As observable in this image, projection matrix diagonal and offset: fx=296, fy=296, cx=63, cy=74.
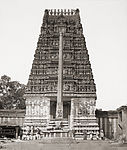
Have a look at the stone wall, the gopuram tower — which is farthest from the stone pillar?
the stone wall

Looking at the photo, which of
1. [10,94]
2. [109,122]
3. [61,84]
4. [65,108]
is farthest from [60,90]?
[10,94]

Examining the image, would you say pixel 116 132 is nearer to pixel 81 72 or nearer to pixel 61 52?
pixel 81 72

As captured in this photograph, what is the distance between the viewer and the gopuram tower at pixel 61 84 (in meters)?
54.6

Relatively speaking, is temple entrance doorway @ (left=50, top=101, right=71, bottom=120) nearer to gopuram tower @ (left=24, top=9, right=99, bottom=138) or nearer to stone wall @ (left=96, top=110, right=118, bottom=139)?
gopuram tower @ (left=24, top=9, right=99, bottom=138)

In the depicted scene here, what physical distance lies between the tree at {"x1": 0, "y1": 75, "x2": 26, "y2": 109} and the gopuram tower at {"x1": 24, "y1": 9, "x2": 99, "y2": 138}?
19040 millimetres

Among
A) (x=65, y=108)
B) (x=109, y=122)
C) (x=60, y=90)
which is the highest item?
(x=60, y=90)

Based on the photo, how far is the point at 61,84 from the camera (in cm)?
5397

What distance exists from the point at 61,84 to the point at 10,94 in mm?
26516

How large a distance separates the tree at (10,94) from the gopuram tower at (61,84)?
62.5ft

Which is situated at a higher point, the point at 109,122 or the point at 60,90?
the point at 60,90

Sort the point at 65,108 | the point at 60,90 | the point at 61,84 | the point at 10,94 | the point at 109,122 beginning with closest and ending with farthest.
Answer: the point at 60,90
the point at 61,84
the point at 109,122
the point at 65,108
the point at 10,94

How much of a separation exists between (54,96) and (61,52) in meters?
8.85

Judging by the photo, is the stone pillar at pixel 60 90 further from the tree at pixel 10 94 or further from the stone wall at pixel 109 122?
the tree at pixel 10 94

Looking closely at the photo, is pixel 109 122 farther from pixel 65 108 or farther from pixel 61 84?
pixel 61 84
